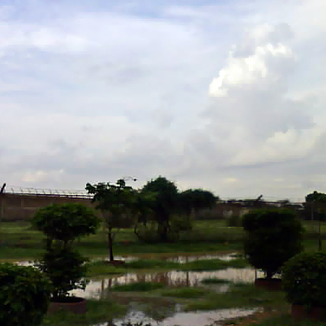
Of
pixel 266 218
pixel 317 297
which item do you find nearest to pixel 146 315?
pixel 317 297

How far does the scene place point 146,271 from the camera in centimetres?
1723

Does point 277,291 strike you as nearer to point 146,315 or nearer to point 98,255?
point 146,315

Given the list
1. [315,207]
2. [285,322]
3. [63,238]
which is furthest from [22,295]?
[315,207]

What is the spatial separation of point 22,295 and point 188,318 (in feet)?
15.0

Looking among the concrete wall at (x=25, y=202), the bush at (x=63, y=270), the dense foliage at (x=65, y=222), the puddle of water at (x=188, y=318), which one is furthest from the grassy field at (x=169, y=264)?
the dense foliage at (x=65, y=222)

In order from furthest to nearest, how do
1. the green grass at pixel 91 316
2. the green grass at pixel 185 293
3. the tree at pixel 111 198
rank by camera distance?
the tree at pixel 111 198 < the green grass at pixel 185 293 < the green grass at pixel 91 316

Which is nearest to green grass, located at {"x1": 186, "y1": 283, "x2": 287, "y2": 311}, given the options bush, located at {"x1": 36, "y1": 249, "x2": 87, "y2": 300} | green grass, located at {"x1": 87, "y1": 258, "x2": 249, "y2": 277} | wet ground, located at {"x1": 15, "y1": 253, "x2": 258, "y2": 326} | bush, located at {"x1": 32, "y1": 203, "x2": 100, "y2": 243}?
wet ground, located at {"x1": 15, "y1": 253, "x2": 258, "y2": 326}

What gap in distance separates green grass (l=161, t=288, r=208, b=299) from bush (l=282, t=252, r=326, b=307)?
323cm

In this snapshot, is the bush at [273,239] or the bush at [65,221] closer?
the bush at [65,221]

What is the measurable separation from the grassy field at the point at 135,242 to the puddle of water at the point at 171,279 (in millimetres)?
5159

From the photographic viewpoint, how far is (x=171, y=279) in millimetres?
15406

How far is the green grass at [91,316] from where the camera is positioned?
908 centimetres

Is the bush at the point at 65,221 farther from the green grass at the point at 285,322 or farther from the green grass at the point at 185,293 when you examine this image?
the green grass at the point at 285,322

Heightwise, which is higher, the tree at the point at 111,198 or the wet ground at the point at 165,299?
the tree at the point at 111,198
